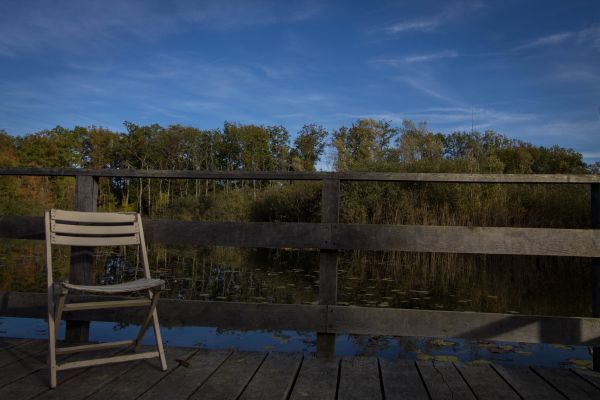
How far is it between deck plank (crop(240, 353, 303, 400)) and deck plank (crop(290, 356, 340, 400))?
0.11 ft

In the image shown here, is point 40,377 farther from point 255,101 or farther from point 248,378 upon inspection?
point 255,101

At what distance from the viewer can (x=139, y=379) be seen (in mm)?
2186

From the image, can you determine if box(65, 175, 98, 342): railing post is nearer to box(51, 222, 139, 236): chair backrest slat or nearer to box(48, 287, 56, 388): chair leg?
box(51, 222, 139, 236): chair backrest slat

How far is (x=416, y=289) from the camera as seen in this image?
631 cm

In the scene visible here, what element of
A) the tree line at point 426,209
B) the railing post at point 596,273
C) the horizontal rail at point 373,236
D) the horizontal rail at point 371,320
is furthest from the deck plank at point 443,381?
the tree line at point 426,209

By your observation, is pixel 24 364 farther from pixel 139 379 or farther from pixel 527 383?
pixel 527 383

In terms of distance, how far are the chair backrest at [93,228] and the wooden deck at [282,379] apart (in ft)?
1.89

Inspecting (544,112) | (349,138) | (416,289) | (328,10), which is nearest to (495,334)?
(416,289)

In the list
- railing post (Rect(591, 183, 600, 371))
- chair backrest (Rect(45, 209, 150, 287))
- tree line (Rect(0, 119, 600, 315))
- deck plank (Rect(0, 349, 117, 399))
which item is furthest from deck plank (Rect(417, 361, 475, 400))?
tree line (Rect(0, 119, 600, 315))

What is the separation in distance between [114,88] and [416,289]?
28836mm

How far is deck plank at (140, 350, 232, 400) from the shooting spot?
199cm

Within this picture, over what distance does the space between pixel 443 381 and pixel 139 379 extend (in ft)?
4.22

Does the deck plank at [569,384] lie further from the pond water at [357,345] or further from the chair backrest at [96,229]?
the chair backrest at [96,229]

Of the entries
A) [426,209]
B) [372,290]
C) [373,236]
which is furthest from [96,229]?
[426,209]
